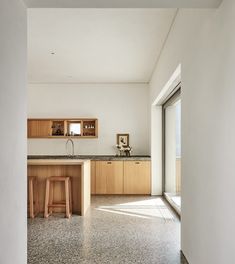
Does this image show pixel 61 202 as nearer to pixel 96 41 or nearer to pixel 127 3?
pixel 96 41

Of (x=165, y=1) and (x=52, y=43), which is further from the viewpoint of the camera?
(x=52, y=43)

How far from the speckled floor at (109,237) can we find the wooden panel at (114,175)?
1488 mm

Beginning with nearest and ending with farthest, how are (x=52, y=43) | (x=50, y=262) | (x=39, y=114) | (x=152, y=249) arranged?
(x=50, y=262)
(x=152, y=249)
(x=52, y=43)
(x=39, y=114)

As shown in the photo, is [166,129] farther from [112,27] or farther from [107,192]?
[112,27]

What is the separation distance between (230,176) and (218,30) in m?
0.99

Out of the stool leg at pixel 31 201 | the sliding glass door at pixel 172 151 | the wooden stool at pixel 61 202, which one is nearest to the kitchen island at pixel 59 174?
the wooden stool at pixel 61 202

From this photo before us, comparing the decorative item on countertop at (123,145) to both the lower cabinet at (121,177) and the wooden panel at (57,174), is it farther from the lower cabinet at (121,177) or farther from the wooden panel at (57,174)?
the wooden panel at (57,174)

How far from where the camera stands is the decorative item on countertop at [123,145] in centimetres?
794

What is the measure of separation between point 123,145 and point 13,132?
20.1 feet

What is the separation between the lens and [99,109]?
26.8ft

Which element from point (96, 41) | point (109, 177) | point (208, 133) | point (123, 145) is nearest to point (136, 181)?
point (109, 177)

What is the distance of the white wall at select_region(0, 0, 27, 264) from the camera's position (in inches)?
71.2

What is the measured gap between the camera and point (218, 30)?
213 centimetres

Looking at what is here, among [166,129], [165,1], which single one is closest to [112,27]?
[165,1]
